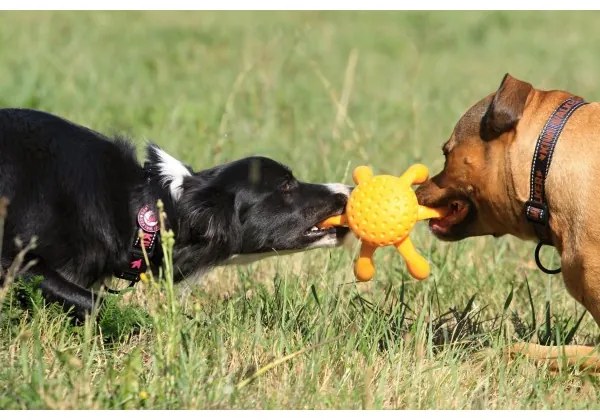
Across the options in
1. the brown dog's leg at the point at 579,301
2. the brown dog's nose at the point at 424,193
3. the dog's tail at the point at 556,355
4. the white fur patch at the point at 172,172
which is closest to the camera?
the brown dog's leg at the point at 579,301

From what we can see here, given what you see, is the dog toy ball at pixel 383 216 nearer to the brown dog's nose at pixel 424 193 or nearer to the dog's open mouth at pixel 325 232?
the brown dog's nose at pixel 424 193

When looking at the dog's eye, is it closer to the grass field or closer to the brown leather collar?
the grass field

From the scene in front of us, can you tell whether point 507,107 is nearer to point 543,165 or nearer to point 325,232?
point 543,165

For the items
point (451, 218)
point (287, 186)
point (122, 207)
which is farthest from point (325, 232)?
point (122, 207)

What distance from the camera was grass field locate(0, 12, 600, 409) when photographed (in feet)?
14.1

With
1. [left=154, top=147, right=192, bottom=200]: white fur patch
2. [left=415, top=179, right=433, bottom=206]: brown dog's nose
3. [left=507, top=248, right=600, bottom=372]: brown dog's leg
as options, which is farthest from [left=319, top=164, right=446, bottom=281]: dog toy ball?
[left=154, top=147, right=192, bottom=200]: white fur patch

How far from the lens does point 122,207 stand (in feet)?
16.5

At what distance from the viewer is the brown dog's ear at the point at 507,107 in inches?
189

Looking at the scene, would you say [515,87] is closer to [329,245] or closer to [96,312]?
[329,245]

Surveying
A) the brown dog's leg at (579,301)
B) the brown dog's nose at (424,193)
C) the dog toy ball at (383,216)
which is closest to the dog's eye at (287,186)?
the dog toy ball at (383,216)

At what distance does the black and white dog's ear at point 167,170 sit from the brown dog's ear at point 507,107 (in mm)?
1560

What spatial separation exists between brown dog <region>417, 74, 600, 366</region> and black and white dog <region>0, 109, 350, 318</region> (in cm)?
68

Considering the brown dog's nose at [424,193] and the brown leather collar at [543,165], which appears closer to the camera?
the brown leather collar at [543,165]

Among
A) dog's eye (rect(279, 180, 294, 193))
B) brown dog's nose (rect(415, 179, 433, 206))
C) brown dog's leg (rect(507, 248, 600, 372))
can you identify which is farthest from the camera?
dog's eye (rect(279, 180, 294, 193))
